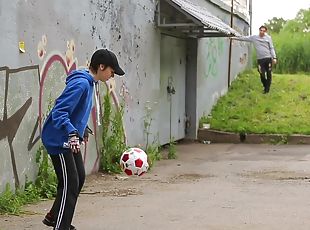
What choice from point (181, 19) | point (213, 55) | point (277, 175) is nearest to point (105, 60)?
point (277, 175)

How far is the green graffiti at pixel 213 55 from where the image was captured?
15.9 m

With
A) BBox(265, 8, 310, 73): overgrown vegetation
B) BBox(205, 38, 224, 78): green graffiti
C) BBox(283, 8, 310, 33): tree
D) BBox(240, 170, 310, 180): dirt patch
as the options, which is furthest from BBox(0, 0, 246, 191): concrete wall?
BBox(283, 8, 310, 33): tree

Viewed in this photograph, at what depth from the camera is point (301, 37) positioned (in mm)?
23938

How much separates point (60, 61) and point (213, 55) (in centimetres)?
870

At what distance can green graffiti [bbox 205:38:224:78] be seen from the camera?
1592cm

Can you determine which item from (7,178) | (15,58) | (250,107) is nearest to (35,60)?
(15,58)

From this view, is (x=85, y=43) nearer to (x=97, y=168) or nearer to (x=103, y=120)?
(x=103, y=120)

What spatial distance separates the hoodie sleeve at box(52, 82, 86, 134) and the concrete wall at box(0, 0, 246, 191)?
5.95 ft

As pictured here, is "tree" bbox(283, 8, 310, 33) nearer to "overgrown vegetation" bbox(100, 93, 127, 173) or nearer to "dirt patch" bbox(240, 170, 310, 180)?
"dirt patch" bbox(240, 170, 310, 180)

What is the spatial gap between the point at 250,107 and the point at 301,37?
866 cm

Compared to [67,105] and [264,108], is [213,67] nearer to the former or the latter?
[264,108]

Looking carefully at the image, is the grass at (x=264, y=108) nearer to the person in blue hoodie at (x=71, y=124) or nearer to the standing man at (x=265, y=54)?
the standing man at (x=265, y=54)

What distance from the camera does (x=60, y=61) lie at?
8.23m

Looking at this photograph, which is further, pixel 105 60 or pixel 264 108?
pixel 264 108
